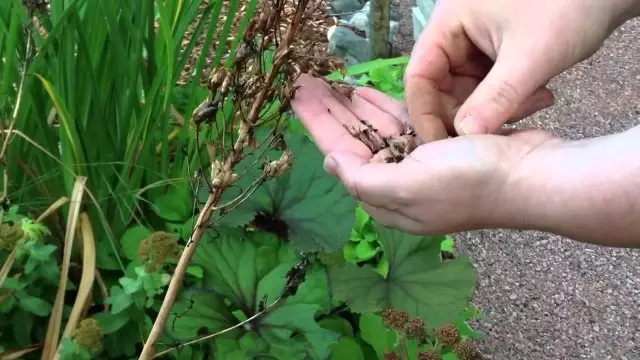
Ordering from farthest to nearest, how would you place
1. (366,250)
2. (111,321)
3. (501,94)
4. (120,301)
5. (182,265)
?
(366,250)
(111,321)
(120,301)
(501,94)
(182,265)

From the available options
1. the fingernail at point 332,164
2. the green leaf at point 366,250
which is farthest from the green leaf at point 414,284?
the green leaf at point 366,250

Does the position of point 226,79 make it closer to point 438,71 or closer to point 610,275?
point 438,71

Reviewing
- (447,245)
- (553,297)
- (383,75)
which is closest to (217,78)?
(447,245)

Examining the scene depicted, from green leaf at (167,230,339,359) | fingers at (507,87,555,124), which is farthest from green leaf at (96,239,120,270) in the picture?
fingers at (507,87,555,124)

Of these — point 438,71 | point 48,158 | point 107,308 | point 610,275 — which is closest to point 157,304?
point 107,308

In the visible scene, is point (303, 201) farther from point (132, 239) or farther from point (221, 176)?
point (221, 176)

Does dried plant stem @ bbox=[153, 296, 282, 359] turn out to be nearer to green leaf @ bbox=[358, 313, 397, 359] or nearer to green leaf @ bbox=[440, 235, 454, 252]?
green leaf @ bbox=[358, 313, 397, 359]

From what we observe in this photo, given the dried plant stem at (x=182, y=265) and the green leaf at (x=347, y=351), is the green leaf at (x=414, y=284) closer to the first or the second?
the green leaf at (x=347, y=351)
